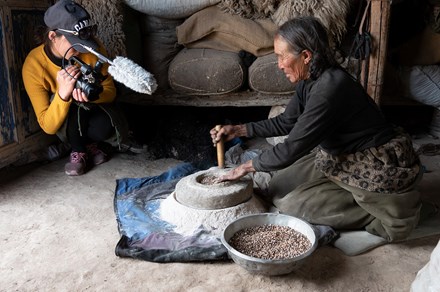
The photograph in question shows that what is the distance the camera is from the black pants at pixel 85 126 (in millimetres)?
2695

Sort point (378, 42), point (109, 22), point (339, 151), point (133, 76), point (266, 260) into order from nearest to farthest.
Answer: point (266, 260), point (339, 151), point (133, 76), point (378, 42), point (109, 22)

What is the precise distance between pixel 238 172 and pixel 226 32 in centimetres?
124

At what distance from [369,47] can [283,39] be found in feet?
3.58

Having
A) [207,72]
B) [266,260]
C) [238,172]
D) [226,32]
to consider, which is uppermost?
[226,32]

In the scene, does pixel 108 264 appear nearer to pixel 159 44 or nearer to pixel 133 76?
pixel 133 76

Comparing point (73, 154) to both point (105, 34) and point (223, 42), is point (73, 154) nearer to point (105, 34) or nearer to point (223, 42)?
point (105, 34)

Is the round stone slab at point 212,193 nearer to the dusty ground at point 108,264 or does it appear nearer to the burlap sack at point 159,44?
the dusty ground at point 108,264

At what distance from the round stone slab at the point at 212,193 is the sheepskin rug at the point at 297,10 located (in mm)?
1152

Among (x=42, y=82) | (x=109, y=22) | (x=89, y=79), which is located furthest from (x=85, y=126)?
(x=109, y=22)

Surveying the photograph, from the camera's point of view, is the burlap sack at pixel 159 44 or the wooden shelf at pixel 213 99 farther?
the burlap sack at pixel 159 44

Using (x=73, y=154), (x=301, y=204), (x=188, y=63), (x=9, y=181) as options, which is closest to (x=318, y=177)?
(x=301, y=204)

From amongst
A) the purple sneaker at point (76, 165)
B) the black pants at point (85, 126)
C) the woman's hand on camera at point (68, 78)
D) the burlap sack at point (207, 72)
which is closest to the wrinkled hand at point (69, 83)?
the woman's hand on camera at point (68, 78)

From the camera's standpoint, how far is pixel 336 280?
1692mm

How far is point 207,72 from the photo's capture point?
2916mm
